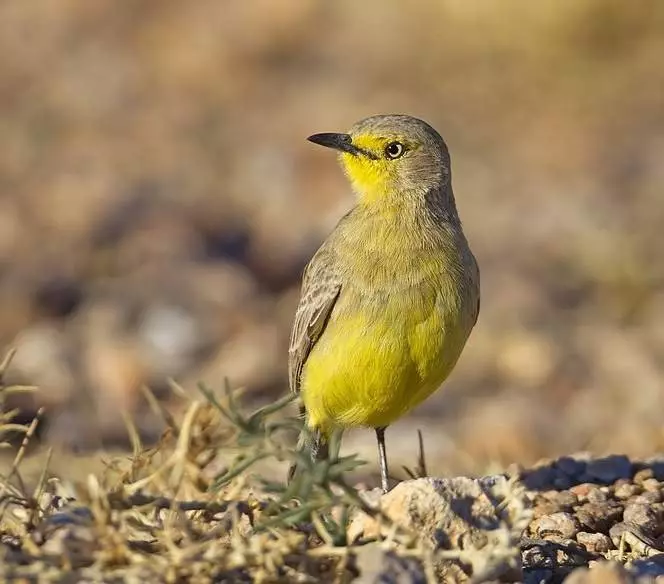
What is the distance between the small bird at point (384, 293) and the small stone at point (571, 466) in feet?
2.30

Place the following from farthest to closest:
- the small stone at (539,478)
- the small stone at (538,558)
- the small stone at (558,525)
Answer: the small stone at (539,478) → the small stone at (558,525) → the small stone at (538,558)

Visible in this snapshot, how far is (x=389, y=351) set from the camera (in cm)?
591

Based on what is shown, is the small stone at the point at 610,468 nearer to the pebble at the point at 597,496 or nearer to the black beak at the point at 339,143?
the pebble at the point at 597,496

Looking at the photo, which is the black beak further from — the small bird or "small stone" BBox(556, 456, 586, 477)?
"small stone" BBox(556, 456, 586, 477)

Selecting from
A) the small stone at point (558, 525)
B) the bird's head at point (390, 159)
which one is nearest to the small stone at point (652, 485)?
the small stone at point (558, 525)

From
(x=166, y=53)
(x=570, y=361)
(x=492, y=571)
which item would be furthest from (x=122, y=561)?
(x=166, y=53)

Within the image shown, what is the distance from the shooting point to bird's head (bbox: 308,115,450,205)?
21.8ft

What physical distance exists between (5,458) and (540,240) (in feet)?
19.5

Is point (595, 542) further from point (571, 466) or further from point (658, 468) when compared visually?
point (658, 468)

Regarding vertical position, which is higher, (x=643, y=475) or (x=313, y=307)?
(x=313, y=307)

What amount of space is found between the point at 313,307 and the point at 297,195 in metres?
7.64

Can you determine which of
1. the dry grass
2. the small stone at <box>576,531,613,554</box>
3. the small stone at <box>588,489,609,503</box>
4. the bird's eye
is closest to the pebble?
the small stone at <box>588,489,609,503</box>

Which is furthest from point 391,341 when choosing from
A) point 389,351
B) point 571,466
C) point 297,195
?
point 297,195

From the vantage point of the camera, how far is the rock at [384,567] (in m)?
3.65
